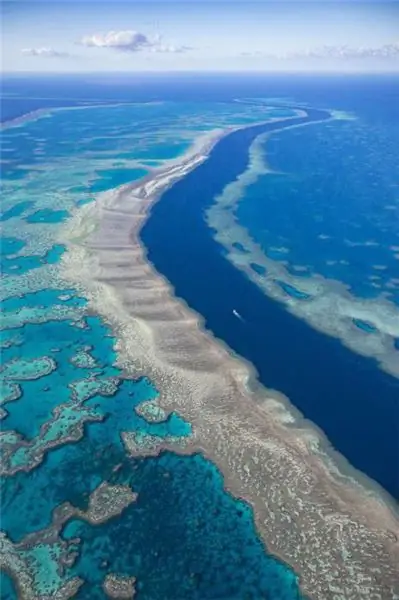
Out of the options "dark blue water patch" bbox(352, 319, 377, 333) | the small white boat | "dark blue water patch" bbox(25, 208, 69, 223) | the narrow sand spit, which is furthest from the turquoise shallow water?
"dark blue water patch" bbox(352, 319, 377, 333)

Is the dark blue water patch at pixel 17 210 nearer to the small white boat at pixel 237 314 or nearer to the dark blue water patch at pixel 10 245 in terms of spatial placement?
the dark blue water patch at pixel 10 245

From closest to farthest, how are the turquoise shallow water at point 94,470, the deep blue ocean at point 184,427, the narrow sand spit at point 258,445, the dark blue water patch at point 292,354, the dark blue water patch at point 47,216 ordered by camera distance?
the turquoise shallow water at point 94,470
the deep blue ocean at point 184,427
the narrow sand spit at point 258,445
the dark blue water patch at point 292,354
the dark blue water patch at point 47,216

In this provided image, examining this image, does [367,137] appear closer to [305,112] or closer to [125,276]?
[305,112]

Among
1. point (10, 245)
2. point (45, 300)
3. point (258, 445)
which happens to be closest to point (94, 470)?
point (258, 445)

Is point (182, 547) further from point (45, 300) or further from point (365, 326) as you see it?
point (45, 300)

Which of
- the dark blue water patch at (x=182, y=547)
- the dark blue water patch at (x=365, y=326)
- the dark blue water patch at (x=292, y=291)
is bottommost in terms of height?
the dark blue water patch at (x=182, y=547)

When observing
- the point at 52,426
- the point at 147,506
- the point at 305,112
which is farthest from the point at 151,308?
the point at 305,112

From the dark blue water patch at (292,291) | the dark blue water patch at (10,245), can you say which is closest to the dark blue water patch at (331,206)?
the dark blue water patch at (292,291)
